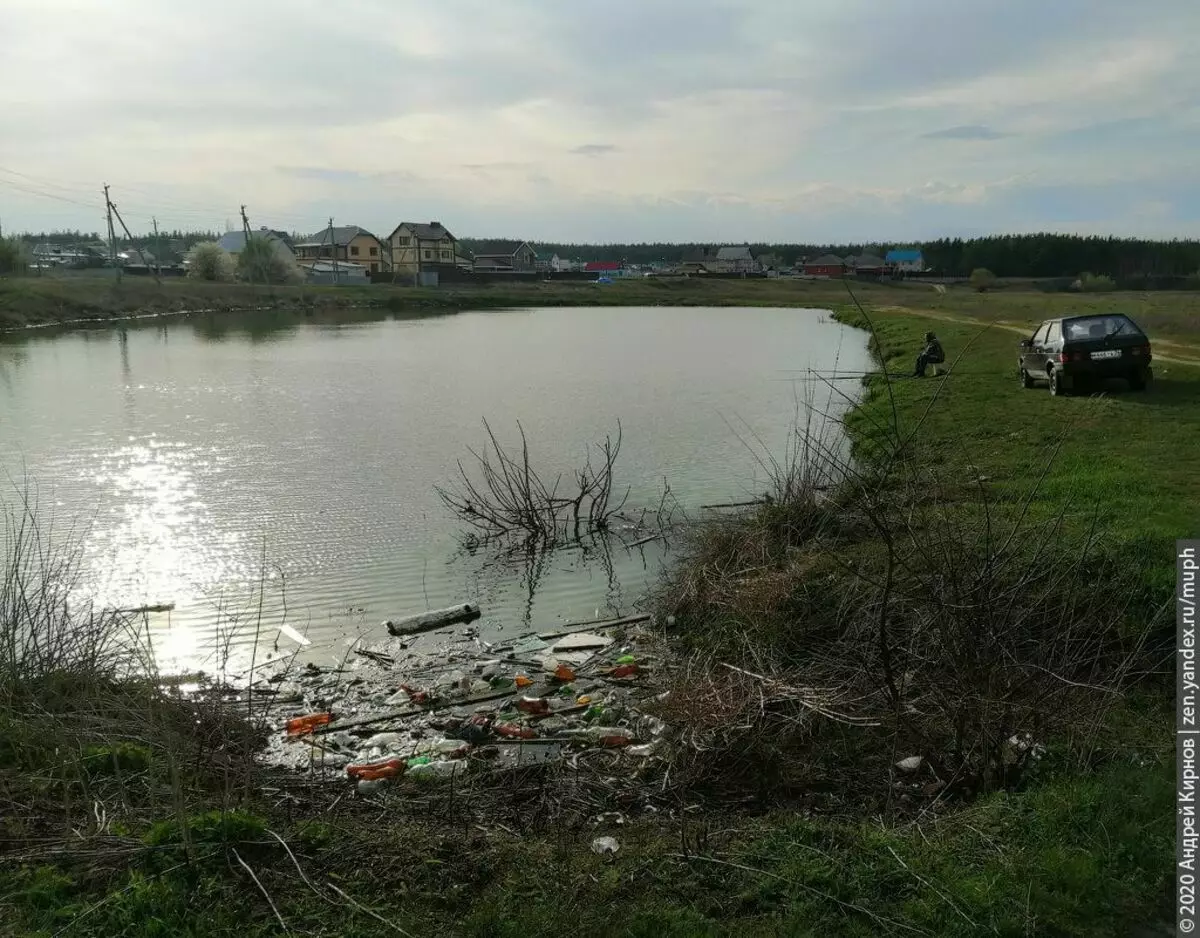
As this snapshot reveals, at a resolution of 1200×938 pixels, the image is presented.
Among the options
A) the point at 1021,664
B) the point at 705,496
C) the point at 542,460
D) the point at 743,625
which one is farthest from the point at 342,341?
the point at 1021,664

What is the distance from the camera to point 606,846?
5848mm

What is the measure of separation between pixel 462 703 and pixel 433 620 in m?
2.71

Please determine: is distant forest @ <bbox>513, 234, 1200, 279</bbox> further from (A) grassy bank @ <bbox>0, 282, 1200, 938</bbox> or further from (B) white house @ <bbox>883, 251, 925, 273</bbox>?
(A) grassy bank @ <bbox>0, 282, 1200, 938</bbox>

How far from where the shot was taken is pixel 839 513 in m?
12.2

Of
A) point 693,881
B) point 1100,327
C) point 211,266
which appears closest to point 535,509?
point 693,881

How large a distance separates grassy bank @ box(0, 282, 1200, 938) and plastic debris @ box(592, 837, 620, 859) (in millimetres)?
81

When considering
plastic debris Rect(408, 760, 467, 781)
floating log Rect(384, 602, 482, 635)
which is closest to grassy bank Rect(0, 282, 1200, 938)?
plastic debris Rect(408, 760, 467, 781)

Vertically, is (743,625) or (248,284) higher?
(248,284)

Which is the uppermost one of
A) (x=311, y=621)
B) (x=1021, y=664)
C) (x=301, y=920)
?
(x=1021, y=664)

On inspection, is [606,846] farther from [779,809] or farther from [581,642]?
[581,642]

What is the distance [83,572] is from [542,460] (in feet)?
31.6

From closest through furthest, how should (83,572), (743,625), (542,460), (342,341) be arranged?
(743,625) < (83,572) < (542,460) < (342,341)

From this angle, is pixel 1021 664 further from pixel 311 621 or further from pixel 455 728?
pixel 311 621

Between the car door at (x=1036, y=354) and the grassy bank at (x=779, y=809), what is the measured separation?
1234 cm
